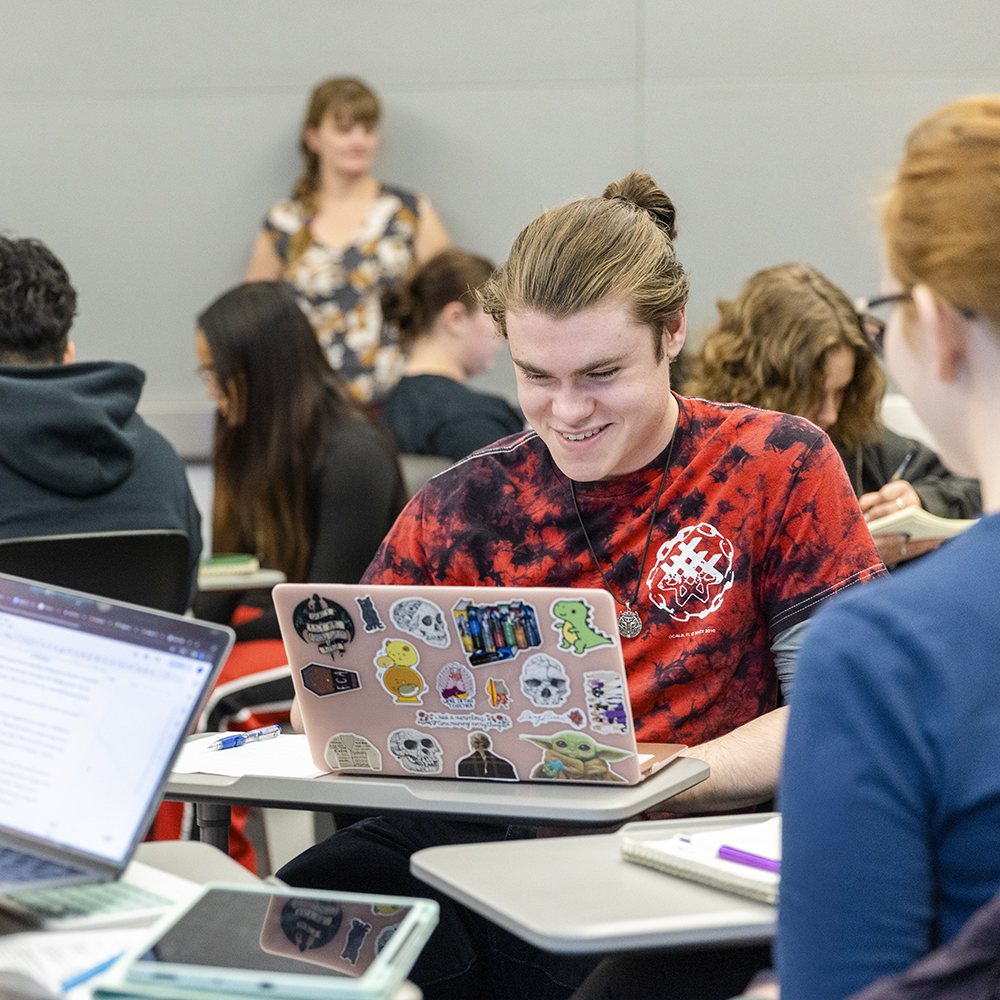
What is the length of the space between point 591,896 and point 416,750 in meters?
0.38

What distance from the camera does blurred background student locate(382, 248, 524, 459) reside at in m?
3.39

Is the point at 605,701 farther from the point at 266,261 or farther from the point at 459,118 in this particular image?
the point at 459,118

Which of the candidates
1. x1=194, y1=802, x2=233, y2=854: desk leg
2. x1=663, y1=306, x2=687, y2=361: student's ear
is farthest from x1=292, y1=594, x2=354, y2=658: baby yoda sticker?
x1=663, y1=306, x2=687, y2=361: student's ear

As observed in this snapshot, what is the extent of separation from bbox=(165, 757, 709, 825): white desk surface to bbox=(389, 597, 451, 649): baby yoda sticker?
0.53 feet

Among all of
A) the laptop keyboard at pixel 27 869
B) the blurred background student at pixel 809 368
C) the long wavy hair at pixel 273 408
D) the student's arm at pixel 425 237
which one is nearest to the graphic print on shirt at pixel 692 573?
the laptop keyboard at pixel 27 869

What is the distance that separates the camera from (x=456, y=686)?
1330mm

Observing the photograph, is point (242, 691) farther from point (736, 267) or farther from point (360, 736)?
point (736, 267)

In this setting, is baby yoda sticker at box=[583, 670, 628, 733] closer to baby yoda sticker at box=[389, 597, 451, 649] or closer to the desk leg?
baby yoda sticker at box=[389, 597, 451, 649]

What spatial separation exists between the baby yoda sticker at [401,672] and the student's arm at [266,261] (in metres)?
3.34

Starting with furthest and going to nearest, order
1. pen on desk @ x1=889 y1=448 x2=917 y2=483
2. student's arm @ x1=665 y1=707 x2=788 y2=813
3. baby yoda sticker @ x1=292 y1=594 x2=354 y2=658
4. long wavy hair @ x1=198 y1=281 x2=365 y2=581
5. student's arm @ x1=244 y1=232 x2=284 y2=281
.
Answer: student's arm @ x1=244 y1=232 x2=284 y2=281 → long wavy hair @ x1=198 y1=281 x2=365 y2=581 → pen on desk @ x1=889 y1=448 x2=917 y2=483 → student's arm @ x1=665 y1=707 x2=788 y2=813 → baby yoda sticker @ x1=292 y1=594 x2=354 y2=658

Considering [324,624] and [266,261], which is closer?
[324,624]

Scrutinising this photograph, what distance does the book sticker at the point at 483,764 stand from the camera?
4.43 ft

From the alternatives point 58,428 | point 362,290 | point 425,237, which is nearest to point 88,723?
point 58,428

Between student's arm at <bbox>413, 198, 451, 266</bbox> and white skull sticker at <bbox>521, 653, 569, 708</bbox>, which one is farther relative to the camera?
student's arm at <bbox>413, 198, 451, 266</bbox>
